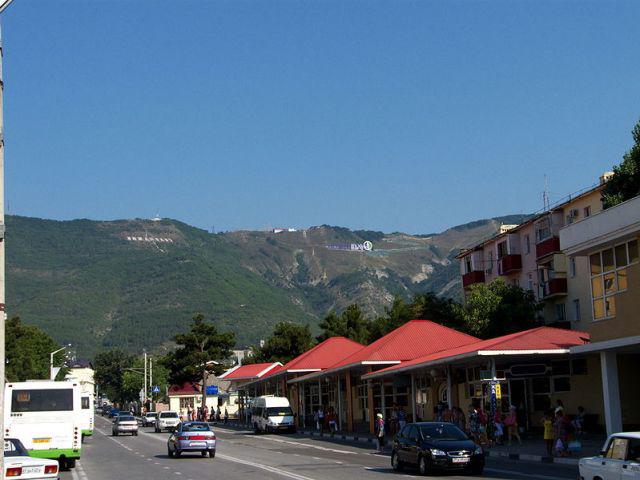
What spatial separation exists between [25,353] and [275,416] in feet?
119

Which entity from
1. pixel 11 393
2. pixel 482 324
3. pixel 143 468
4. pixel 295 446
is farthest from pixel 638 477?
pixel 482 324

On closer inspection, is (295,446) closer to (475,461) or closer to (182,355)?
(475,461)

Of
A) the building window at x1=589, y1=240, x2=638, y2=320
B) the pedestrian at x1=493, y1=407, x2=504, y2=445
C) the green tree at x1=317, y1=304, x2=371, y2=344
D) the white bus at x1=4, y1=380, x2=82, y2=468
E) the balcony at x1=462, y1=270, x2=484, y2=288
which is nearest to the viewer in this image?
the building window at x1=589, y1=240, x2=638, y2=320

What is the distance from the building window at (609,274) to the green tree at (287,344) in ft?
240

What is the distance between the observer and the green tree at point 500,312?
60969 millimetres

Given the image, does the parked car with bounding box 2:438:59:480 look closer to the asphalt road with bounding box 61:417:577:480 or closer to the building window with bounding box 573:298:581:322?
the asphalt road with bounding box 61:417:577:480

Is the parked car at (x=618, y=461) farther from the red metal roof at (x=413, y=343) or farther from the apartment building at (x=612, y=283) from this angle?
the red metal roof at (x=413, y=343)

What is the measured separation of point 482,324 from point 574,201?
10695mm

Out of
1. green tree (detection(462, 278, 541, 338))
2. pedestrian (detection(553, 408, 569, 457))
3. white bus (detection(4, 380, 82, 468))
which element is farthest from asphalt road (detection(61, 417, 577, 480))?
green tree (detection(462, 278, 541, 338))

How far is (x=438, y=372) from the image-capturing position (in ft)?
161

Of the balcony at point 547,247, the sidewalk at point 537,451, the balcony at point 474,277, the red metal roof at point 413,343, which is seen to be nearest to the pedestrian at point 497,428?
the sidewalk at point 537,451

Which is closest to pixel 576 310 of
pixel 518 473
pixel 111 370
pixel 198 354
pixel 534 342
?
pixel 534 342

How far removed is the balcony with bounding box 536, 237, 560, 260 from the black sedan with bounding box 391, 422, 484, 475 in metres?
40.0

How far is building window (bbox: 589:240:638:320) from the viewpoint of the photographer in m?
29.7
